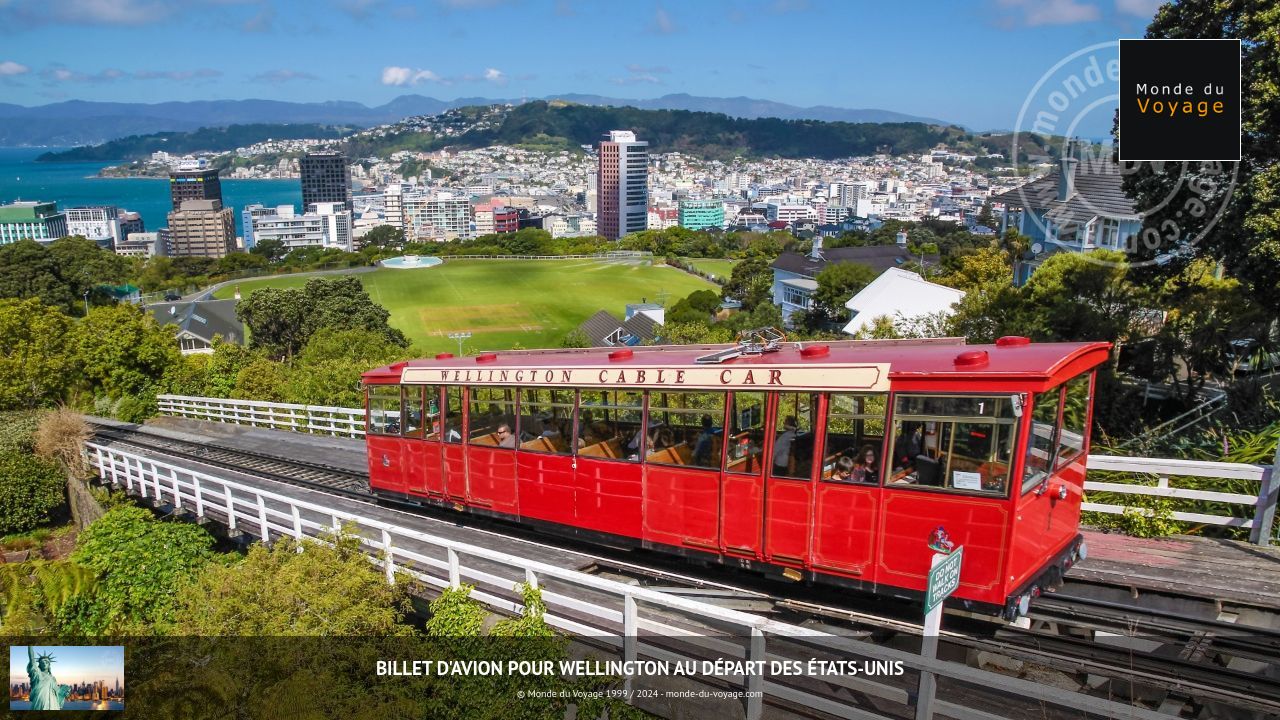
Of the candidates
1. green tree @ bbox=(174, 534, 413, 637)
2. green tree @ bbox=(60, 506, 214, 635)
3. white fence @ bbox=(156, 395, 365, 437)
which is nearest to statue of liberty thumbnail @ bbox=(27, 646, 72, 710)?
green tree @ bbox=(174, 534, 413, 637)

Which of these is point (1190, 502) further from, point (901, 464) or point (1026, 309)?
point (1026, 309)

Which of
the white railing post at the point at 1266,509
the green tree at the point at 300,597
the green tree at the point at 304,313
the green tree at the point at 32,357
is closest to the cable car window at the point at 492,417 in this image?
the green tree at the point at 300,597

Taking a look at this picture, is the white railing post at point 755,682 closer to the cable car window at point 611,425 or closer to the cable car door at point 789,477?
the cable car door at point 789,477

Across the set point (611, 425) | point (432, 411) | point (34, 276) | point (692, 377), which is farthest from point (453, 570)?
point (34, 276)

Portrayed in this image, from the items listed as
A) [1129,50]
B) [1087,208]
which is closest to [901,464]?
[1129,50]

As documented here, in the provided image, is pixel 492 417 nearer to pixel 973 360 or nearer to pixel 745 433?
pixel 745 433

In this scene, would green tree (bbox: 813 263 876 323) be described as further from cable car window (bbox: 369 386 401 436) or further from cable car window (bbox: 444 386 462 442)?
cable car window (bbox: 444 386 462 442)
